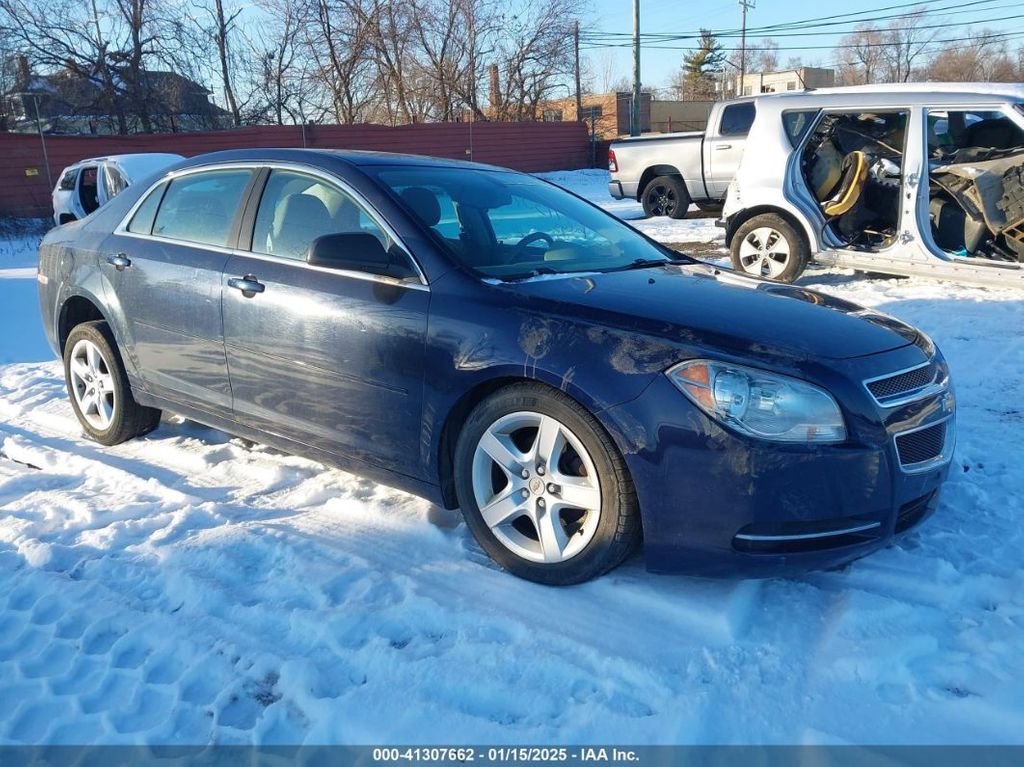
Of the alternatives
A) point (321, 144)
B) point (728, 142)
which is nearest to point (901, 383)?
point (728, 142)

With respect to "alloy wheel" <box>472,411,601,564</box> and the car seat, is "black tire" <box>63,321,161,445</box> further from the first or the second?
the car seat

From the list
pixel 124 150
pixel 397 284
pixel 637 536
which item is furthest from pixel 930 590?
pixel 124 150

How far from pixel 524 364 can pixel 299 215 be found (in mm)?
1517

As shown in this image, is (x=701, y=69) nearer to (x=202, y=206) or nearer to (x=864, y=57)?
(x=864, y=57)

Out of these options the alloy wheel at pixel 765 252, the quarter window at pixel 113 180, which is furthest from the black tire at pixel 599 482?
the quarter window at pixel 113 180

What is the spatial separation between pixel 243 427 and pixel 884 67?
67749 millimetres

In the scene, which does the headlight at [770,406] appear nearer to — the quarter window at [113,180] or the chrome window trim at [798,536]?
the chrome window trim at [798,536]

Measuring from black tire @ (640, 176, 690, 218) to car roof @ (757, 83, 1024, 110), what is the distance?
5.90 meters

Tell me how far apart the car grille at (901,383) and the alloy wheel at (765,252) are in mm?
5271

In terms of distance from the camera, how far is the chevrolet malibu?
8.53ft

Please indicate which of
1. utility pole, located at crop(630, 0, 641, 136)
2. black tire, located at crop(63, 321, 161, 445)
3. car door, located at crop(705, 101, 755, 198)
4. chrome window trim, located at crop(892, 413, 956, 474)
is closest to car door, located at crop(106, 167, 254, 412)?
black tire, located at crop(63, 321, 161, 445)

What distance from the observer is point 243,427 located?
12.7 feet

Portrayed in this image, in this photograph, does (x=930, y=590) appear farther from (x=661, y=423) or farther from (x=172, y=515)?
(x=172, y=515)

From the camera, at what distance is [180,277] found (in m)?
3.97
